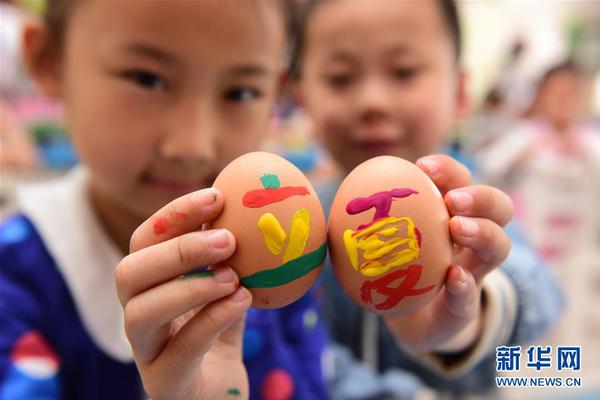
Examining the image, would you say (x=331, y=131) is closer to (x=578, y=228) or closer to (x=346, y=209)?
(x=346, y=209)

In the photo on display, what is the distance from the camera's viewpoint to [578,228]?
4.23ft

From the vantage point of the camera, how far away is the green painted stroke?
10.5 inches

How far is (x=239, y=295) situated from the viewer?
26cm

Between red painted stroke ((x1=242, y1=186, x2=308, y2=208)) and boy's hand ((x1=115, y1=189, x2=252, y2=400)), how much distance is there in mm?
15

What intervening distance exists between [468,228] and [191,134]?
0.22 meters

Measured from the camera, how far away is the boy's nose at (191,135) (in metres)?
0.38

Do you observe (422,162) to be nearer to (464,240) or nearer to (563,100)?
(464,240)

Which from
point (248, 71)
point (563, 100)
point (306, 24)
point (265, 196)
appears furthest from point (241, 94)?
point (563, 100)

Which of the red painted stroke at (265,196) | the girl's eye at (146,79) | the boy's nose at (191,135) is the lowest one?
the red painted stroke at (265,196)

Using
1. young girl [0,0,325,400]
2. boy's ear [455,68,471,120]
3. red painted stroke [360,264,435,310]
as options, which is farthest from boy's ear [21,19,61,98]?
boy's ear [455,68,471,120]

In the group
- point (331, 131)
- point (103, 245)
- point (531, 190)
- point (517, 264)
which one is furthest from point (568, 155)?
point (103, 245)

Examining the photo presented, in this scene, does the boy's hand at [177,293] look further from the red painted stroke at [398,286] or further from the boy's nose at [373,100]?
the boy's nose at [373,100]

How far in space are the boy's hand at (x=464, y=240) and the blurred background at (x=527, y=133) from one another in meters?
0.06

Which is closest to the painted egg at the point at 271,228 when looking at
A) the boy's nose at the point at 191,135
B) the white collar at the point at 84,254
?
the boy's nose at the point at 191,135
